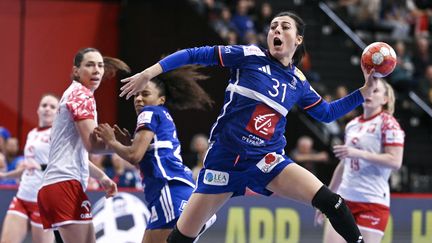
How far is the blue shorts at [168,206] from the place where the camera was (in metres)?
6.80

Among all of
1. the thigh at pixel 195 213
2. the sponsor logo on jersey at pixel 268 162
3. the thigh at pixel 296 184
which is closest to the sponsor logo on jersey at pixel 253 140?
the sponsor logo on jersey at pixel 268 162

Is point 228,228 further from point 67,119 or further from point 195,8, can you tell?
point 195,8

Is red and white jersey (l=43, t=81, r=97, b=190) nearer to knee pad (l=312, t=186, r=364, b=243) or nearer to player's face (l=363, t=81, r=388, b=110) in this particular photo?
knee pad (l=312, t=186, r=364, b=243)

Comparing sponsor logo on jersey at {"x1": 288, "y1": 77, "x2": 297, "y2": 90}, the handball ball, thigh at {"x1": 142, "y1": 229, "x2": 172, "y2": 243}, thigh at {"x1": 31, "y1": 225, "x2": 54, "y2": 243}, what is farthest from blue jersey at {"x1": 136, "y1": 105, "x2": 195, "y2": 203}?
thigh at {"x1": 31, "y1": 225, "x2": 54, "y2": 243}

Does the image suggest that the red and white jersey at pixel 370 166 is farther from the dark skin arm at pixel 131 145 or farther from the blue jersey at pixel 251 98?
the dark skin arm at pixel 131 145

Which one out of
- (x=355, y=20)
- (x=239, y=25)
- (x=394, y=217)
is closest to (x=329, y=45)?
(x=355, y=20)

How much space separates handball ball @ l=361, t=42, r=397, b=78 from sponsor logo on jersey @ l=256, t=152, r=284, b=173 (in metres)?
1.07

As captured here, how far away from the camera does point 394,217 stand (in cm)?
1083

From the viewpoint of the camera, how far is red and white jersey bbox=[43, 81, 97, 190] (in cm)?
655

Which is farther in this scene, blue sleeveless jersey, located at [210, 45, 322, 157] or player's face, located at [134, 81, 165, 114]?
player's face, located at [134, 81, 165, 114]

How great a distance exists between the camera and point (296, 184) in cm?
638

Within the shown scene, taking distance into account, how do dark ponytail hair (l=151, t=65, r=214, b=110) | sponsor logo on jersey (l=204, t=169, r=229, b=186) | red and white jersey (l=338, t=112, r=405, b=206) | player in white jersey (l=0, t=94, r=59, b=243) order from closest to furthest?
sponsor logo on jersey (l=204, t=169, r=229, b=186) → dark ponytail hair (l=151, t=65, r=214, b=110) → red and white jersey (l=338, t=112, r=405, b=206) → player in white jersey (l=0, t=94, r=59, b=243)

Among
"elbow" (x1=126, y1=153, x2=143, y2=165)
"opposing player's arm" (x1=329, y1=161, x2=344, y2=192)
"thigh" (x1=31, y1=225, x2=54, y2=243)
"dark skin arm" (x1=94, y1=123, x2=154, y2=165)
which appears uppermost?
"dark skin arm" (x1=94, y1=123, x2=154, y2=165)

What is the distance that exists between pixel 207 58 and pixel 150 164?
961mm
